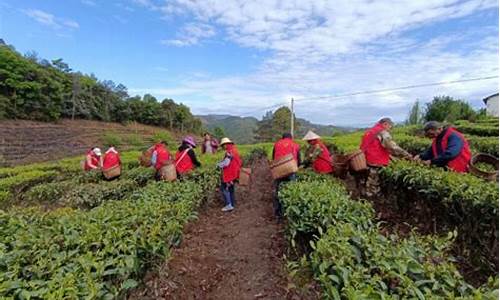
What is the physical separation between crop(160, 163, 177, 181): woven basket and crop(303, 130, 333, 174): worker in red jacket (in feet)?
8.91

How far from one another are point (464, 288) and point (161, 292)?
2.91 metres

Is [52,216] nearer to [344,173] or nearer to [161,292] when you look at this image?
[161,292]

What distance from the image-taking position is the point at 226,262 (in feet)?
15.7

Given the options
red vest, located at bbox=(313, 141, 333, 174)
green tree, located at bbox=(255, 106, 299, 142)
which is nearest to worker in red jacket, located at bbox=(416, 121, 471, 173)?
red vest, located at bbox=(313, 141, 333, 174)

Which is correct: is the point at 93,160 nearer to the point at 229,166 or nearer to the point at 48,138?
the point at 229,166

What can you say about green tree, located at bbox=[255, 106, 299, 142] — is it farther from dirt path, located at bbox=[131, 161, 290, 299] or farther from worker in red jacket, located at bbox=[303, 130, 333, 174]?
dirt path, located at bbox=[131, 161, 290, 299]

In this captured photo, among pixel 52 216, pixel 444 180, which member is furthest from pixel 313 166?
pixel 52 216

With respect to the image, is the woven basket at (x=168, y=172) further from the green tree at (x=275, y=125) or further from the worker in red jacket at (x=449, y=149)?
the green tree at (x=275, y=125)

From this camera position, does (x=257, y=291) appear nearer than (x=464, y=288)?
No

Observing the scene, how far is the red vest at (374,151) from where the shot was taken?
20.3 ft

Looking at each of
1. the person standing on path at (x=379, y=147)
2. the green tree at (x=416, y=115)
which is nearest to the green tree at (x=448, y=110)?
the green tree at (x=416, y=115)

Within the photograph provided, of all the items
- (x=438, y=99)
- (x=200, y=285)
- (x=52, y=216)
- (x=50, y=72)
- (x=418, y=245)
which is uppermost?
(x=50, y=72)

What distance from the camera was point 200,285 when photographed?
4133 mm

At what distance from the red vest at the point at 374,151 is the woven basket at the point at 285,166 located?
4.34ft
